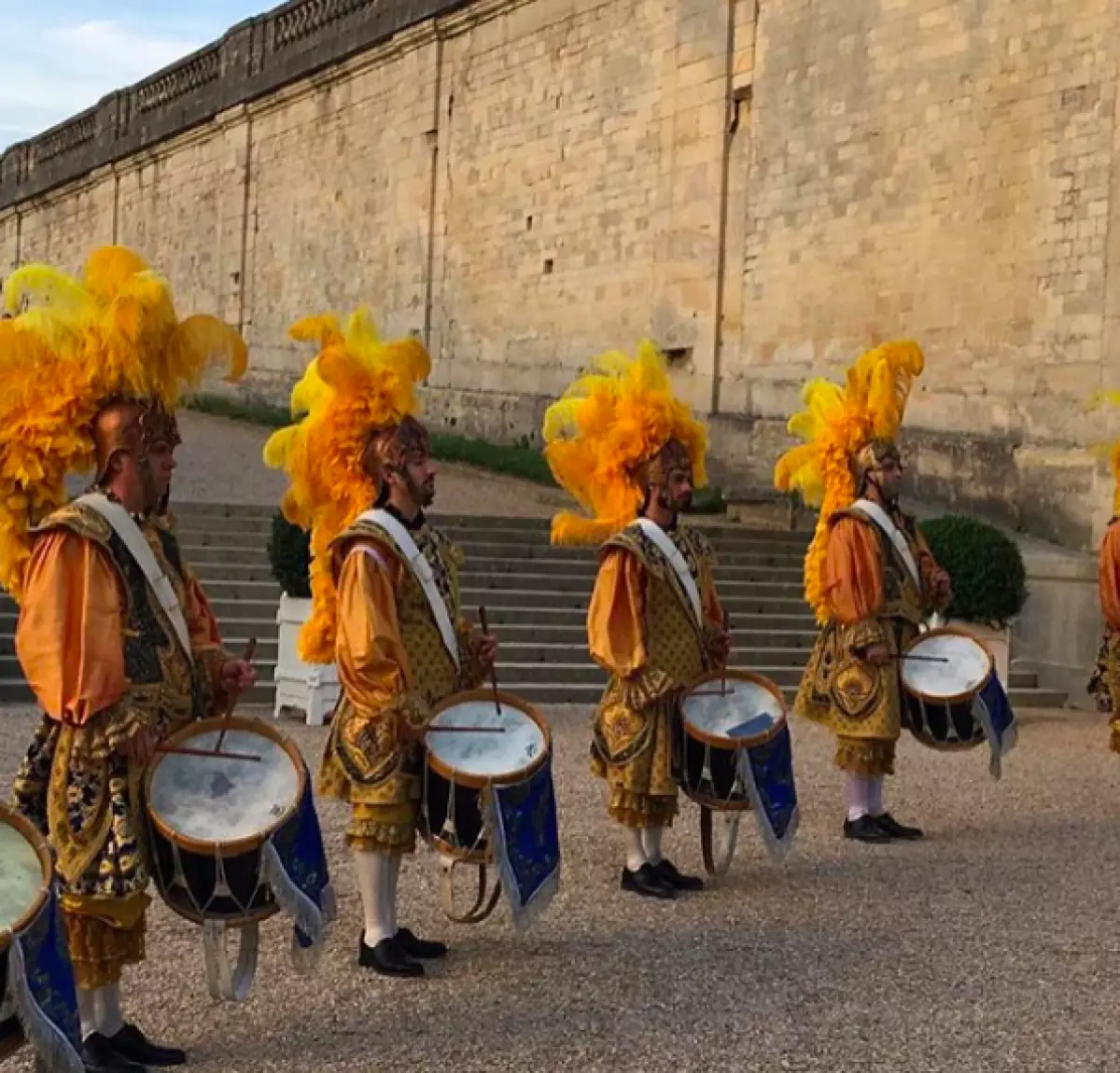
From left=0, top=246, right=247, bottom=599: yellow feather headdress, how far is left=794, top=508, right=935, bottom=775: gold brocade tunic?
369 centimetres

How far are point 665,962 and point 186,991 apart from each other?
148 centimetres

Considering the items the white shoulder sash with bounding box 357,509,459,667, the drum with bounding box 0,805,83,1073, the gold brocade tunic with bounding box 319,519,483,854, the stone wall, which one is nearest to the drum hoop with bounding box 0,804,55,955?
the drum with bounding box 0,805,83,1073

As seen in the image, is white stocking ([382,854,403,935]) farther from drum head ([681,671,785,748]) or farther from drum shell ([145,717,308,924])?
drum head ([681,671,785,748])

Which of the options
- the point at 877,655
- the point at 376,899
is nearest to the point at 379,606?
the point at 376,899

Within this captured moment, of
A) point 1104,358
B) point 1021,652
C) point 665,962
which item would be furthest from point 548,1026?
point 1104,358

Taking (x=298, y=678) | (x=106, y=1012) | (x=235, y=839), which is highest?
(x=235, y=839)

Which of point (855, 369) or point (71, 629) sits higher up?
point (855, 369)

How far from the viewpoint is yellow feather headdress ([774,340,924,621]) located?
7750 millimetres

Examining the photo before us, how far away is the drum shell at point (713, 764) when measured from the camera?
5.98m

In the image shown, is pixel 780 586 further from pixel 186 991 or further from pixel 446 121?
pixel 446 121

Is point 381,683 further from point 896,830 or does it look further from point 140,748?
point 896,830

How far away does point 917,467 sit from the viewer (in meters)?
15.2

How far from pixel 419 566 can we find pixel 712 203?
43.7ft

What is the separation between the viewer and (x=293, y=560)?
10391mm
